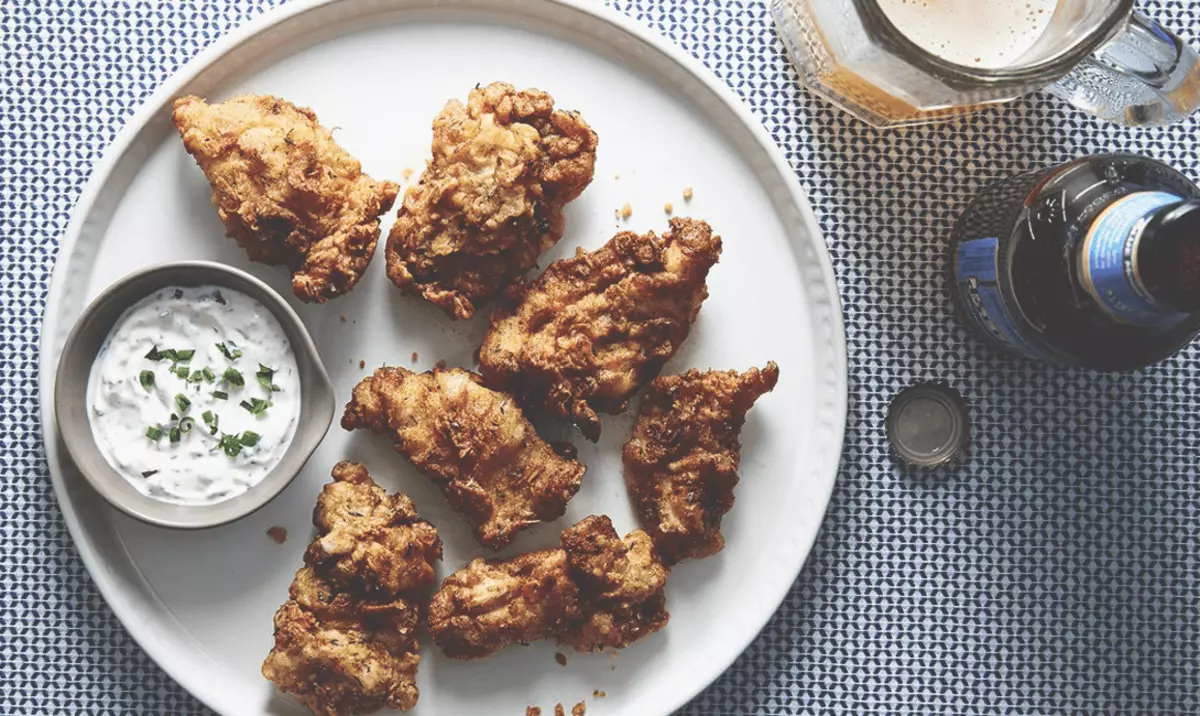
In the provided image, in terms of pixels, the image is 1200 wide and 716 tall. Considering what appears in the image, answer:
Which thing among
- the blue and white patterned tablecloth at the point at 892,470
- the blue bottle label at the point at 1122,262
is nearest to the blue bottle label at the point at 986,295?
the blue and white patterned tablecloth at the point at 892,470

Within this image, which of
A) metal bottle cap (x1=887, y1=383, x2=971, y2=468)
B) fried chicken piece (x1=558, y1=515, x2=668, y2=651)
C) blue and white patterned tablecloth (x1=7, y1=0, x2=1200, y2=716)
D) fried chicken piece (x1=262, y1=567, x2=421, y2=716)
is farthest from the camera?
metal bottle cap (x1=887, y1=383, x2=971, y2=468)

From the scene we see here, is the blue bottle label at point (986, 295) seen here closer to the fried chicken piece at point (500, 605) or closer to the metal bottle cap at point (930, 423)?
the metal bottle cap at point (930, 423)

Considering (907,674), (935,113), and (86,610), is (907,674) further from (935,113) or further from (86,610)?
(86,610)

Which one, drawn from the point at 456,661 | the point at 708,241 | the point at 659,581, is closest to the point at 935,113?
the point at 708,241

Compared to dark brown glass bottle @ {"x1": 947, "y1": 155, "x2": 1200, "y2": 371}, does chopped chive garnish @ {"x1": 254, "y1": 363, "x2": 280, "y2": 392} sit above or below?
below

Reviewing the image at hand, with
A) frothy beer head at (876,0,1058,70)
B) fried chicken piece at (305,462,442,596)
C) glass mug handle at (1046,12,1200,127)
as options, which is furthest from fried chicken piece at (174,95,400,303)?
glass mug handle at (1046,12,1200,127)

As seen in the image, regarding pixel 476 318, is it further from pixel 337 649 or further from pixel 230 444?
pixel 337 649

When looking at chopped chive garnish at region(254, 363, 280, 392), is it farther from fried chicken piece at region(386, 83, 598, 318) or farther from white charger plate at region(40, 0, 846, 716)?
fried chicken piece at region(386, 83, 598, 318)
